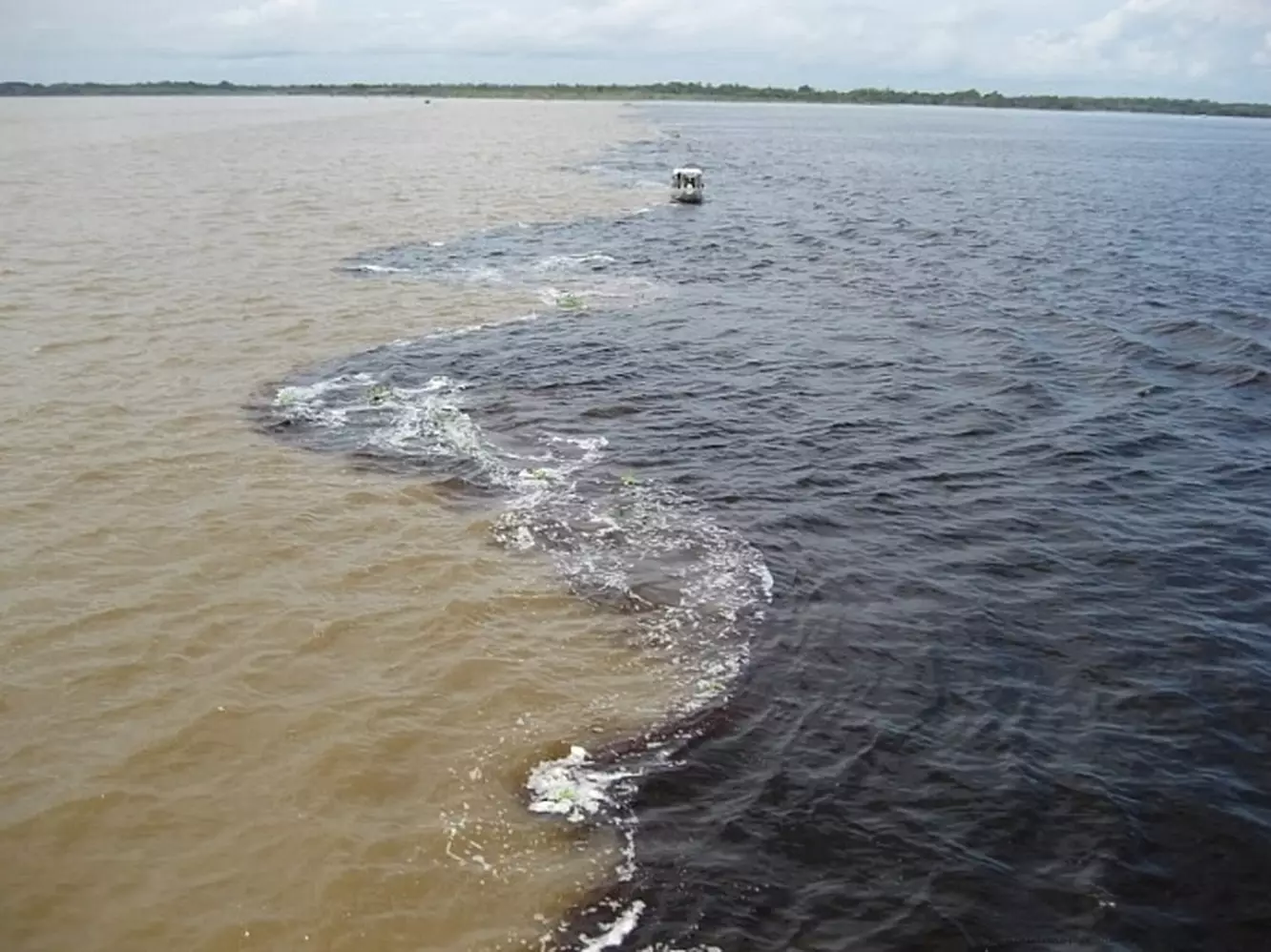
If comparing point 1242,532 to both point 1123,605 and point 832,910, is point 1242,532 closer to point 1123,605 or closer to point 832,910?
point 1123,605

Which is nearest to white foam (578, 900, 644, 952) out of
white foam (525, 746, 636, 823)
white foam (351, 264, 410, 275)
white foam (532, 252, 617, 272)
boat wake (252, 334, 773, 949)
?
boat wake (252, 334, 773, 949)

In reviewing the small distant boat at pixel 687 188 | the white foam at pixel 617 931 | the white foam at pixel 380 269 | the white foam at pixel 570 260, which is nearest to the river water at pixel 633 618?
the white foam at pixel 617 931

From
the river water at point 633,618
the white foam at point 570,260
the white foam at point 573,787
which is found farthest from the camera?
the white foam at point 570,260

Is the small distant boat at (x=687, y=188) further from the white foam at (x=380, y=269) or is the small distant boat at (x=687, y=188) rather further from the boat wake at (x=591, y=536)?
the boat wake at (x=591, y=536)

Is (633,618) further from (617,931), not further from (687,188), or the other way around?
(687,188)

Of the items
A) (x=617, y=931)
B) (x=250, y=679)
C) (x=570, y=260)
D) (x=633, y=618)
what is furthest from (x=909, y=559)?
(x=570, y=260)
